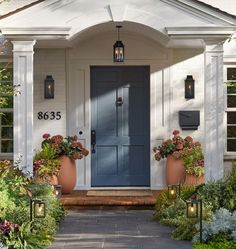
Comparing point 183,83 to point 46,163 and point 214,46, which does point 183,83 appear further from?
point 46,163

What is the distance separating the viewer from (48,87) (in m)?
12.8

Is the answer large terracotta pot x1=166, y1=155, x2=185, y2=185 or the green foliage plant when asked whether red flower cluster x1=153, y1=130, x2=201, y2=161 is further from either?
the green foliage plant

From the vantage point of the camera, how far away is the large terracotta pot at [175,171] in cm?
1241

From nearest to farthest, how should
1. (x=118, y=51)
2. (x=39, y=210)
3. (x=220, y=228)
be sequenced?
(x=220, y=228), (x=39, y=210), (x=118, y=51)

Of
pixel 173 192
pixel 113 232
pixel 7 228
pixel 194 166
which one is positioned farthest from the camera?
Result: pixel 194 166

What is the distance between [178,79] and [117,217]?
351 cm

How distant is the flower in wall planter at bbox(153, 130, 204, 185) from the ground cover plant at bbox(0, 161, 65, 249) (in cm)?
294

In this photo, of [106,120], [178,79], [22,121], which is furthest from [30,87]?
[178,79]

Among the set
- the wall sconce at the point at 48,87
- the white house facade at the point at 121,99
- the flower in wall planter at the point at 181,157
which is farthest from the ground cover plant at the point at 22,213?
the flower in wall planter at the point at 181,157

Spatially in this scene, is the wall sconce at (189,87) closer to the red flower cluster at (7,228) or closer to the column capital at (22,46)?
the column capital at (22,46)

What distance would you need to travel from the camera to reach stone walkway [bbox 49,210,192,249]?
324 inches

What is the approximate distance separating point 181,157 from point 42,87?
3019mm

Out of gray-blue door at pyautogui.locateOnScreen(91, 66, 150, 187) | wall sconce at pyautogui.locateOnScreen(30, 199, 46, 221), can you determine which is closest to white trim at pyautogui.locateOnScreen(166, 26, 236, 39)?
gray-blue door at pyautogui.locateOnScreen(91, 66, 150, 187)

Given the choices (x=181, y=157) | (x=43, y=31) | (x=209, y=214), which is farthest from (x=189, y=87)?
(x=209, y=214)
